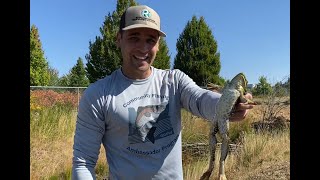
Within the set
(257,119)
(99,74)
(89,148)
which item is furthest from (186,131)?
(99,74)

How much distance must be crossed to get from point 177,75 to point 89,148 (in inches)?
24.9

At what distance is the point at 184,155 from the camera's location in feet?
23.6

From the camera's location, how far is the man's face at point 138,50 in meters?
2.19

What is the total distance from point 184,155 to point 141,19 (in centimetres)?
529

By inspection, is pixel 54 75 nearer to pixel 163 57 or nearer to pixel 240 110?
pixel 163 57

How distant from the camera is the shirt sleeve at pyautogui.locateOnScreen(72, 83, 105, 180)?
7.12ft

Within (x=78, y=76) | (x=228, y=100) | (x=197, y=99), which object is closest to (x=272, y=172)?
(x=197, y=99)

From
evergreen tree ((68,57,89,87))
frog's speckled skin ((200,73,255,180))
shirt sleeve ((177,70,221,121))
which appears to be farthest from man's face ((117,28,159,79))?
evergreen tree ((68,57,89,87))

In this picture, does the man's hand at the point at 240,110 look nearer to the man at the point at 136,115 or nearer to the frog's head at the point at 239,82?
the frog's head at the point at 239,82

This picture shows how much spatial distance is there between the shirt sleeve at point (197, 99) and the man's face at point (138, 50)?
21cm

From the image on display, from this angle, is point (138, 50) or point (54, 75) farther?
point (54, 75)

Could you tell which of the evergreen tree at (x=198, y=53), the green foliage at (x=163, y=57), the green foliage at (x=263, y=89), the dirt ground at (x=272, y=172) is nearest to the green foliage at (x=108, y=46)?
the green foliage at (x=163, y=57)

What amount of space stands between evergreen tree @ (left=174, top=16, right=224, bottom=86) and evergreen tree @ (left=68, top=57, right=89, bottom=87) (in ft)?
34.9
